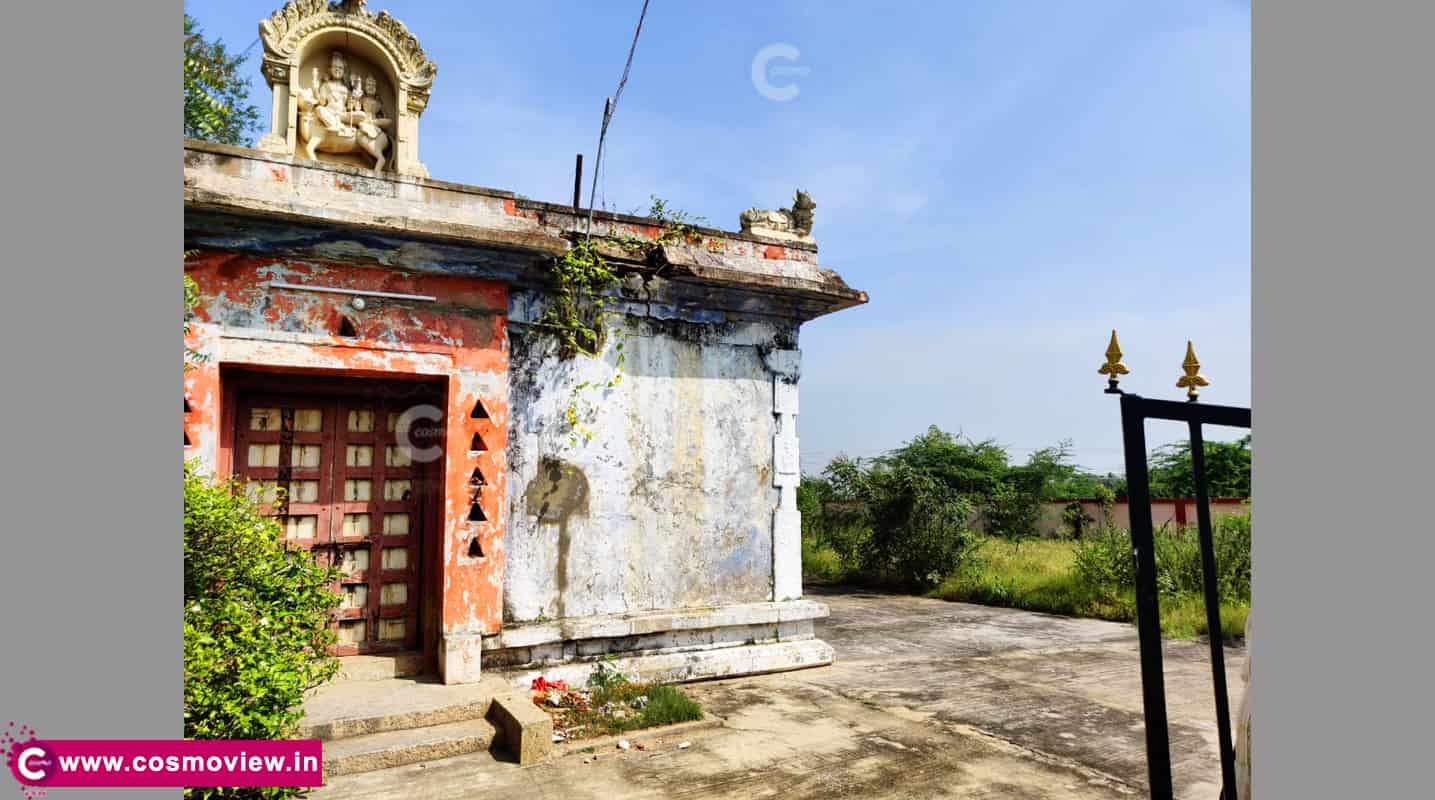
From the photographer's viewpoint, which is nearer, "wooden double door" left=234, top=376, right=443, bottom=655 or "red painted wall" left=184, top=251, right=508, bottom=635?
"red painted wall" left=184, top=251, right=508, bottom=635

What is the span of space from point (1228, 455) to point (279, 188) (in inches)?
984

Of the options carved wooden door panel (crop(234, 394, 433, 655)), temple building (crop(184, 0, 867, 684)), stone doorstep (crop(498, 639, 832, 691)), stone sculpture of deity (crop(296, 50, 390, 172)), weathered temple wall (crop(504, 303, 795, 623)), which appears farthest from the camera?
weathered temple wall (crop(504, 303, 795, 623))

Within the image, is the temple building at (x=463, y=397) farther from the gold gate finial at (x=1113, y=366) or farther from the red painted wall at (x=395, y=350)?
the gold gate finial at (x=1113, y=366)

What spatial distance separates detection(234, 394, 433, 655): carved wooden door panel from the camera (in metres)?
6.10

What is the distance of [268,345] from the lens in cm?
573

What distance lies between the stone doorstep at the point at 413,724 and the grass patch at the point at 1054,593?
8.11m

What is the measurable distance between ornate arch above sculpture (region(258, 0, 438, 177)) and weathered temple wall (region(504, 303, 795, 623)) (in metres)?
1.62

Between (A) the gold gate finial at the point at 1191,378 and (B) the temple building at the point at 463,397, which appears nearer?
(A) the gold gate finial at the point at 1191,378

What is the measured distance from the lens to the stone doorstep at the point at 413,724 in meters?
5.03

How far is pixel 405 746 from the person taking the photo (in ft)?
16.7

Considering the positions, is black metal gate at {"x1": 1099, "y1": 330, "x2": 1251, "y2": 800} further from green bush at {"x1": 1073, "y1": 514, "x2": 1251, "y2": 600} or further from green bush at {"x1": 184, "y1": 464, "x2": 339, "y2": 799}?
green bush at {"x1": 1073, "y1": 514, "x2": 1251, "y2": 600}

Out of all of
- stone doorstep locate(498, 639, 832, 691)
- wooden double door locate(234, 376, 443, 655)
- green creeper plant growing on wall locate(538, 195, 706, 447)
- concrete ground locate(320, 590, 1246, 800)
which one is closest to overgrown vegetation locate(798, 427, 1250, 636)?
concrete ground locate(320, 590, 1246, 800)

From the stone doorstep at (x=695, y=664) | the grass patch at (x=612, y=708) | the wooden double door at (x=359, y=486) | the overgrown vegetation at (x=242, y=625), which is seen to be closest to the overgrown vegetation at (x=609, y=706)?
the grass patch at (x=612, y=708)
